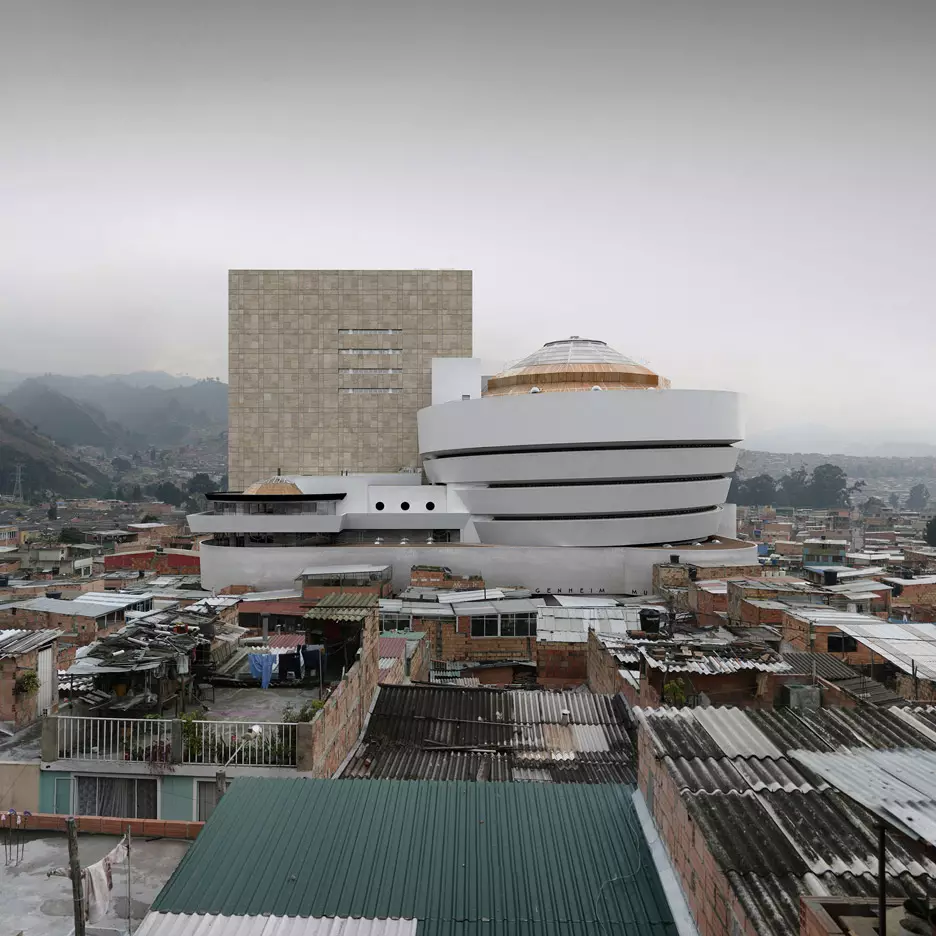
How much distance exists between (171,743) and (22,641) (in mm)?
3156

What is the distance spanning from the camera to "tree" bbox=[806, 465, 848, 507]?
154 m

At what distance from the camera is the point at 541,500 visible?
37.3m

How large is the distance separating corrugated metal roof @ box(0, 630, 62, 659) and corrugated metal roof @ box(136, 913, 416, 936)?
4.86 m

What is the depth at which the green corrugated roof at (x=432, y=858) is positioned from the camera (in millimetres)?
5703

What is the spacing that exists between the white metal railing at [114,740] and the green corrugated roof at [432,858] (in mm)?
1389

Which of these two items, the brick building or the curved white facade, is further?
the curved white facade

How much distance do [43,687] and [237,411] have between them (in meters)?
43.6

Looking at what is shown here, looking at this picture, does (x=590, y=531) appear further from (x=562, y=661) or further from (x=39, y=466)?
(x=39, y=466)

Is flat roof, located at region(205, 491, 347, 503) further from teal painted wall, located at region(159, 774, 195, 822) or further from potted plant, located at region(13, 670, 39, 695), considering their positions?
teal painted wall, located at region(159, 774, 195, 822)

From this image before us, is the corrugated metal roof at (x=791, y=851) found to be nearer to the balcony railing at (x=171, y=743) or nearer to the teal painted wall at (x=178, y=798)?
the balcony railing at (x=171, y=743)

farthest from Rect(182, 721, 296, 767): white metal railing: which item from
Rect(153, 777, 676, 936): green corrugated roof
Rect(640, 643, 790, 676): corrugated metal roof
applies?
Rect(640, 643, 790, 676): corrugated metal roof

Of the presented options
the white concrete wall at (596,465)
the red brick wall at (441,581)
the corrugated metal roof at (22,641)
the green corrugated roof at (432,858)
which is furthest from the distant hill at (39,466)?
the green corrugated roof at (432,858)

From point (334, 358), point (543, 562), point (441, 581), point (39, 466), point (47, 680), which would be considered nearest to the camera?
point (47, 680)

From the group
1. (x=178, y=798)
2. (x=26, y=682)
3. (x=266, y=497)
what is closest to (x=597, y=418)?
(x=266, y=497)
